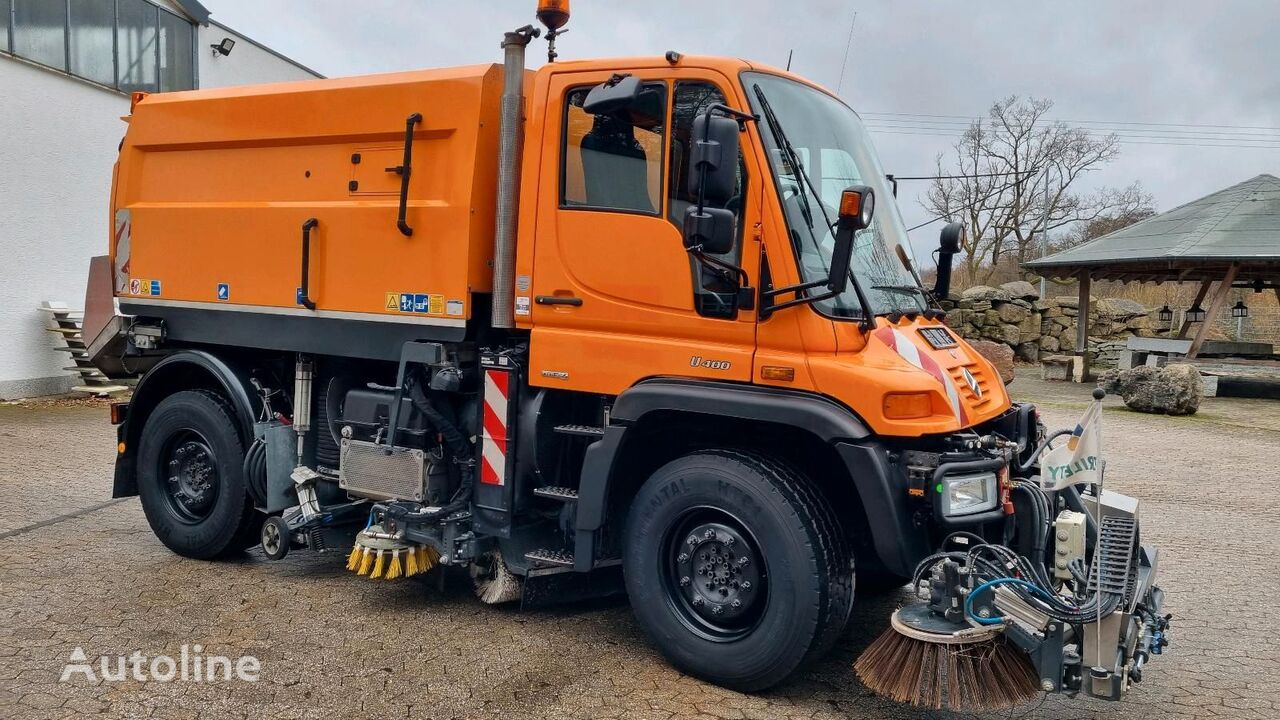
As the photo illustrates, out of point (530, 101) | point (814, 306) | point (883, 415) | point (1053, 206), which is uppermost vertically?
point (1053, 206)

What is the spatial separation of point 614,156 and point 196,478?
3.50 meters

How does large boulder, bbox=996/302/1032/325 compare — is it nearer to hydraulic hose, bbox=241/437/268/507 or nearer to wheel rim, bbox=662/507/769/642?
hydraulic hose, bbox=241/437/268/507

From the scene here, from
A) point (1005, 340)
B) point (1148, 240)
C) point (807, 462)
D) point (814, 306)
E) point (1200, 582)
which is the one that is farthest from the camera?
point (1005, 340)

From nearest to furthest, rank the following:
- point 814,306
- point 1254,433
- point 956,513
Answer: point 956,513
point 814,306
point 1254,433

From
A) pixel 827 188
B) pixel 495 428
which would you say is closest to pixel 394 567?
pixel 495 428

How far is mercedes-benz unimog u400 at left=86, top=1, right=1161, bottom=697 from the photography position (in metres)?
3.89

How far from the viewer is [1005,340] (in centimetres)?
2236

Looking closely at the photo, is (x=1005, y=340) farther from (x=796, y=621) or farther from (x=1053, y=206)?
(x=796, y=621)

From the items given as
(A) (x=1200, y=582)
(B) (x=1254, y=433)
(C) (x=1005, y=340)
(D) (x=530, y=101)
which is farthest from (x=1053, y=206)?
(D) (x=530, y=101)

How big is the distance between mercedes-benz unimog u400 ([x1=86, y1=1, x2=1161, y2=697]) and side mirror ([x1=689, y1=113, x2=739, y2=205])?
0.4 inches

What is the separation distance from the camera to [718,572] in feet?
13.8

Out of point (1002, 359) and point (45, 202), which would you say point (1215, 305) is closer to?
point (1002, 359)

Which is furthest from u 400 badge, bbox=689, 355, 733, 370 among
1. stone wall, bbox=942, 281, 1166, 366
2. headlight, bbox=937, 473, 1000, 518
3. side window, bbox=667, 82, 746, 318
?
stone wall, bbox=942, 281, 1166, 366

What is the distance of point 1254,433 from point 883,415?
1144 cm
